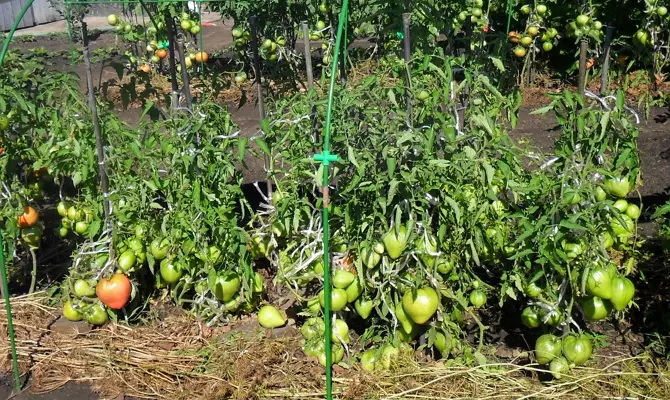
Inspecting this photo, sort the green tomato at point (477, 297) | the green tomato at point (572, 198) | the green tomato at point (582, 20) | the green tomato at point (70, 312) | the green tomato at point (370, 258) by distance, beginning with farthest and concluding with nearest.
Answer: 1. the green tomato at point (582, 20)
2. the green tomato at point (70, 312)
3. the green tomato at point (477, 297)
4. the green tomato at point (370, 258)
5. the green tomato at point (572, 198)

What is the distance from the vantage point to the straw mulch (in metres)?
2.94

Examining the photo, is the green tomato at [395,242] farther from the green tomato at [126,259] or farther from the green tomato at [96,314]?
the green tomato at [96,314]

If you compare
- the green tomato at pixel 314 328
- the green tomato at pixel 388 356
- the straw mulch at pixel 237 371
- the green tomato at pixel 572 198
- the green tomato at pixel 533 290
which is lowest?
the straw mulch at pixel 237 371

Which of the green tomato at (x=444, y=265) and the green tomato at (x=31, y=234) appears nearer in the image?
the green tomato at (x=444, y=265)

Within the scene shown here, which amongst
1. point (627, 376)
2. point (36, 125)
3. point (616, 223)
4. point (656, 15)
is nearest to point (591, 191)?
point (616, 223)

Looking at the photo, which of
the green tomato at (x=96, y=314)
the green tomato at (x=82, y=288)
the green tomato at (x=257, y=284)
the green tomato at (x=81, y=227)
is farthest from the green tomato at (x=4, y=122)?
the green tomato at (x=257, y=284)

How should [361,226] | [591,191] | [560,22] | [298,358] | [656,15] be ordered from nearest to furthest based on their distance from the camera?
[591,191]
[361,226]
[298,358]
[656,15]
[560,22]

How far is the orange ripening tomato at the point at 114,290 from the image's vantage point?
11.0 ft

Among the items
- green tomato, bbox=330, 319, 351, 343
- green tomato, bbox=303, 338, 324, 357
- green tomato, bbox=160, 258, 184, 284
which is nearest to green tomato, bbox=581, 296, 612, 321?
green tomato, bbox=330, 319, 351, 343

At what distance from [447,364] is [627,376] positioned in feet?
2.25

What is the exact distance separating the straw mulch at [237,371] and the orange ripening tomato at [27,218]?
448mm

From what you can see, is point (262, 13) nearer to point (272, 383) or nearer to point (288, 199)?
point (288, 199)

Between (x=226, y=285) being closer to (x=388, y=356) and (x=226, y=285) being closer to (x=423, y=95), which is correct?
(x=388, y=356)

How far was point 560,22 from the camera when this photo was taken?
6867 mm
